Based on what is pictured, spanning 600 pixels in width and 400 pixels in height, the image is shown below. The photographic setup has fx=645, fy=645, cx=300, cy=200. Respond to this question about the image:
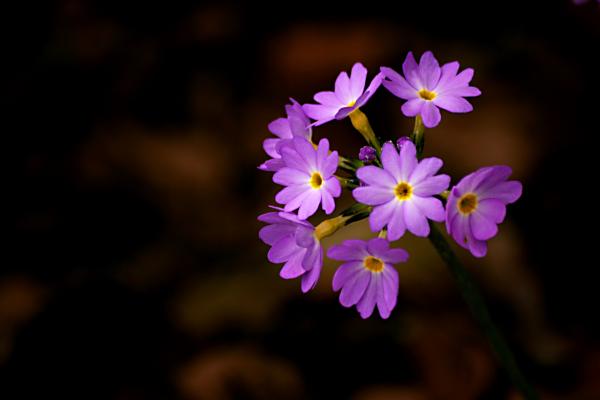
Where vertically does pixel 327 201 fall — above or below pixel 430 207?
above

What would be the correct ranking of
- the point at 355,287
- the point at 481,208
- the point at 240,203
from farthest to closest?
the point at 240,203 < the point at 355,287 < the point at 481,208

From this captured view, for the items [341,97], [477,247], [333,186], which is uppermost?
[341,97]

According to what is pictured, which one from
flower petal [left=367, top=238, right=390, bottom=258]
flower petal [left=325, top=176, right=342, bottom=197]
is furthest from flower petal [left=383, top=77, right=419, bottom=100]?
flower petal [left=367, top=238, right=390, bottom=258]

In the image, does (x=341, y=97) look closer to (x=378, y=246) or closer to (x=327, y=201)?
(x=327, y=201)

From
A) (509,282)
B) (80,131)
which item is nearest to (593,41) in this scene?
(509,282)

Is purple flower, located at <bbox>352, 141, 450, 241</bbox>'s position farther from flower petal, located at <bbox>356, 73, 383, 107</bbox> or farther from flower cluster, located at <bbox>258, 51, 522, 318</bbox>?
flower petal, located at <bbox>356, 73, 383, 107</bbox>

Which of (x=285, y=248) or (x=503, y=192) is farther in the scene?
(x=285, y=248)

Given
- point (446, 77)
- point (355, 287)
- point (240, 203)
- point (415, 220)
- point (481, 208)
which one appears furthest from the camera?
point (240, 203)

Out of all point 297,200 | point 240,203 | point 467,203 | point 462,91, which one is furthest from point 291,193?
point 240,203
